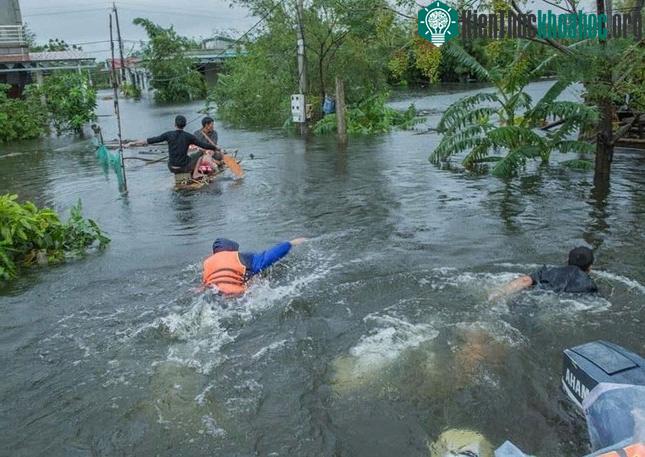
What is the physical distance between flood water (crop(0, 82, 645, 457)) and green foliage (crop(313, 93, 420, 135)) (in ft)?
39.7

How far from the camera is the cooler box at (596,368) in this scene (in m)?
4.38

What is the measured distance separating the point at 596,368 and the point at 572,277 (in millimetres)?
2351

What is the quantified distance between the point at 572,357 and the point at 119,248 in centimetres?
717

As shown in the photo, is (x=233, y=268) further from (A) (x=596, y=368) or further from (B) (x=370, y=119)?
(B) (x=370, y=119)

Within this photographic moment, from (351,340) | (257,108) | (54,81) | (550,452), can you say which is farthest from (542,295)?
(54,81)

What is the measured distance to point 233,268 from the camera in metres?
7.14

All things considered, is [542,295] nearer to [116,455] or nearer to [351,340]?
[351,340]

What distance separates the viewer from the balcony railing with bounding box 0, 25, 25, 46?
32188mm

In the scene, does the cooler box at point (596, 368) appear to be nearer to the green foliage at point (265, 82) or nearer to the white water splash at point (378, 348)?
the white water splash at point (378, 348)

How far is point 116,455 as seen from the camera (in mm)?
4672

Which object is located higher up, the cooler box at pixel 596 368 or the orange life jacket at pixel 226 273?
the orange life jacket at pixel 226 273

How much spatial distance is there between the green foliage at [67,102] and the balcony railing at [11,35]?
473 cm

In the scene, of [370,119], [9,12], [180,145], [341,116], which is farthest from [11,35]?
[180,145]

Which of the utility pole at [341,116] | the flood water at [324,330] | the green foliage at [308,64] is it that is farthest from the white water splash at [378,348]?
the green foliage at [308,64]
